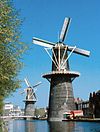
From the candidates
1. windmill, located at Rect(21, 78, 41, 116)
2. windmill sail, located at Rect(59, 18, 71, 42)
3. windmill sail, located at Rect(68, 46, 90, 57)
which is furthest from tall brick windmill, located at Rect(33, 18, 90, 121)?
windmill, located at Rect(21, 78, 41, 116)

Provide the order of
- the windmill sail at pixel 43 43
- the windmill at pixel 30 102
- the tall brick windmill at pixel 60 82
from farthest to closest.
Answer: the windmill at pixel 30 102, the windmill sail at pixel 43 43, the tall brick windmill at pixel 60 82

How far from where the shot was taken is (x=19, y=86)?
50.3 ft

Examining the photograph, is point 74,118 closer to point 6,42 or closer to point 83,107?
point 83,107

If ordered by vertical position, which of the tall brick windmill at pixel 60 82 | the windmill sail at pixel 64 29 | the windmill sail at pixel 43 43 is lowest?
the tall brick windmill at pixel 60 82

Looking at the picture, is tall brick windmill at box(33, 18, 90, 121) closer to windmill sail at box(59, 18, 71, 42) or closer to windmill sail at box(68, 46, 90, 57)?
windmill sail at box(68, 46, 90, 57)

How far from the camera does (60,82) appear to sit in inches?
3713

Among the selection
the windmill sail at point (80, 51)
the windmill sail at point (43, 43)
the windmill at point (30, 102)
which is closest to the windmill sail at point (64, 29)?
the windmill sail at point (43, 43)

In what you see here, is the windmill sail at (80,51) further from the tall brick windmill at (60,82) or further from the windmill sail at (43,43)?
the windmill sail at (43,43)

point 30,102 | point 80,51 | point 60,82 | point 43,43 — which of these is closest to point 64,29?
point 43,43

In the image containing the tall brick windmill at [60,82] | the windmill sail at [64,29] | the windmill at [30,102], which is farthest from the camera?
the windmill at [30,102]

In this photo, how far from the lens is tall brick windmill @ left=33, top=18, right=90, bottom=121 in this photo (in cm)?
9406

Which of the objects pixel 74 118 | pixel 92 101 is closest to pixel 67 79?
pixel 74 118

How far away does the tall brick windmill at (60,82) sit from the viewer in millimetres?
94062

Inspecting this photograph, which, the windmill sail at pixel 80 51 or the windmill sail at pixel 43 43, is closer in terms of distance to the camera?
the windmill sail at pixel 80 51
